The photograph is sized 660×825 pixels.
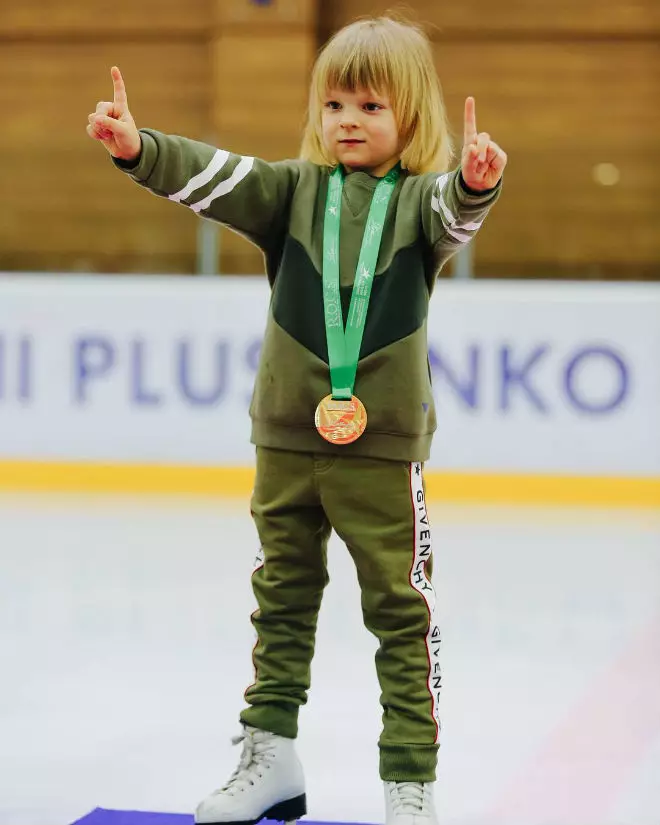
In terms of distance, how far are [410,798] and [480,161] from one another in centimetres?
83

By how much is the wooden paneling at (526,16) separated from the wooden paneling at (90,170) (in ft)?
3.92

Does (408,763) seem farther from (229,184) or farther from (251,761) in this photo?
(229,184)

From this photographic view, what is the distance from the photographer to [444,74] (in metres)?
8.17

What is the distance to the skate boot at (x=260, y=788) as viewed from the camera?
58.6 inches

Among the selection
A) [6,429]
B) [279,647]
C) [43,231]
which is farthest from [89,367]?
[279,647]

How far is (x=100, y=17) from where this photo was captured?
27.6ft

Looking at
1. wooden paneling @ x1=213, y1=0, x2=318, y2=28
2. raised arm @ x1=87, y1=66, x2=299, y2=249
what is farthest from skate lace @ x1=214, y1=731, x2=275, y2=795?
wooden paneling @ x1=213, y1=0, x2=318, y2=28

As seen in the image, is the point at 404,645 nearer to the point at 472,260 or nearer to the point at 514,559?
the point at 514,559

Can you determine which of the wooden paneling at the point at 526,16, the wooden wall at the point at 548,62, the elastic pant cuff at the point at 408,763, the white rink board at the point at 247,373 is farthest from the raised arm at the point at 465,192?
the wooden paneling at the point at 526,16

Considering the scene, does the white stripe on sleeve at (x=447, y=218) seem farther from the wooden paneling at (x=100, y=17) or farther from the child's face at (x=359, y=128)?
the wooden paneling at (x=100, y=17)

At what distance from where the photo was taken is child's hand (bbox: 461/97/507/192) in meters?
1.37

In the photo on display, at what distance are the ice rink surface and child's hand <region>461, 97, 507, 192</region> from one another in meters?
0.91

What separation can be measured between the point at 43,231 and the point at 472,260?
2.37m

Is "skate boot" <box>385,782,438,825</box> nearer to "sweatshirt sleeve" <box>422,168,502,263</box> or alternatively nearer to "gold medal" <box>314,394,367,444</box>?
"gold medal" <box>314,394,367,444</box>
